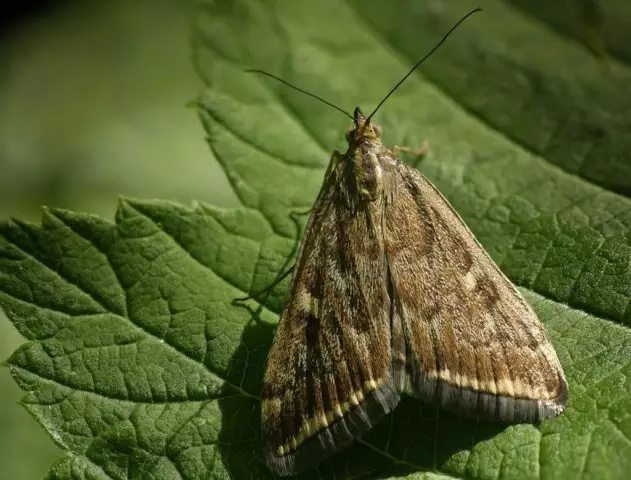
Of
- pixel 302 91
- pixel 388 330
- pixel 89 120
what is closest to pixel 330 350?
pixel 388 330

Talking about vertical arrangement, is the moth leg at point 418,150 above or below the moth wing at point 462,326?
above

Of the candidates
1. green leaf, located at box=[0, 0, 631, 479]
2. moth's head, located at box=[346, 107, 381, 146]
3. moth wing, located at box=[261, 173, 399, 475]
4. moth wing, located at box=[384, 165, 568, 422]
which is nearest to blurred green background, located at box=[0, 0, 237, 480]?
green leaf, located at box=[0, 0, 631, 479]

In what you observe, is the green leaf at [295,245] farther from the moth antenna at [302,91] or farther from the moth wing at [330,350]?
the moth wing at [330,350]

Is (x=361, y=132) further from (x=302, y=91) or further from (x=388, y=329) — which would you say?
(x=388, y=329)

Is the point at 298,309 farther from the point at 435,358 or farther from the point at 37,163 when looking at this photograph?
the point at 37,163

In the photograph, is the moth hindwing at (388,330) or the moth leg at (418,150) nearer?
the moth hindwing at (388,330)

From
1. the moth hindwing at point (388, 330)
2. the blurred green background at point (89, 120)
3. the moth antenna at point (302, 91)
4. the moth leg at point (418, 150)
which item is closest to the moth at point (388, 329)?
the moth hindwing at point (388, 330)

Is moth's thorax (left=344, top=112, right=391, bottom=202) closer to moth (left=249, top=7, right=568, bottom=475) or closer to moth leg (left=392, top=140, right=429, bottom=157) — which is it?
moth (left=249, top=7, right=568, bottom=475)

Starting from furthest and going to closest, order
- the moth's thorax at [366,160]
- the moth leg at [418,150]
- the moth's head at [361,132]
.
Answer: the moth leg at [418,150] → the moth's head at [361,132] → the moth's thorax at [366,160]
